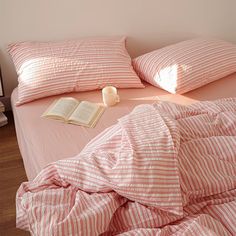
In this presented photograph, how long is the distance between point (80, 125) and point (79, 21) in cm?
87

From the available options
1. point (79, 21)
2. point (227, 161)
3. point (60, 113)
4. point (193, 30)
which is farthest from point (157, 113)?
point (193, 30)

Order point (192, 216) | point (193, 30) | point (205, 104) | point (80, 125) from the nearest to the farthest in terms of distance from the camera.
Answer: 1. point (192, 216)
2. point (205, 104)
3. point (80, 125)
4. point (193, 30)

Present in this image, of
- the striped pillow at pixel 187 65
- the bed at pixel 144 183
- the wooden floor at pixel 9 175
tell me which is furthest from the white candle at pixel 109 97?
the wooden floor at pixel 9 175

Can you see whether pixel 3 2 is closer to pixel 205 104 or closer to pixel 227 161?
pixel 205 104

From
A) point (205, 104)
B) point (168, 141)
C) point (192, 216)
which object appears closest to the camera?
point (192, 216)

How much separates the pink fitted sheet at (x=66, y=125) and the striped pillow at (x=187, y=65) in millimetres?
56

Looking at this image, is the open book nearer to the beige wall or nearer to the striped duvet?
the striped duvet

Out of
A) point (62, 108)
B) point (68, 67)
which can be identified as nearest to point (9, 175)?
point (62, 108)

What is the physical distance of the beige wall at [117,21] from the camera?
2121mm

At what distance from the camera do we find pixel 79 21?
7.32 ft

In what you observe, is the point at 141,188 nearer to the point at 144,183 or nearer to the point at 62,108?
the point at 144,183

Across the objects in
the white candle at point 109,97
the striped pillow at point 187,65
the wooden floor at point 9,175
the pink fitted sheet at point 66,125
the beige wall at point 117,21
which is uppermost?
the beige wall at point 117,21

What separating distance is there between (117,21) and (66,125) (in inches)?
38.1

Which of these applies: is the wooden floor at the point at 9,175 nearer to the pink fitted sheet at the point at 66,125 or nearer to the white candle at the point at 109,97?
the pink fitted sheet at the point at 66,125
